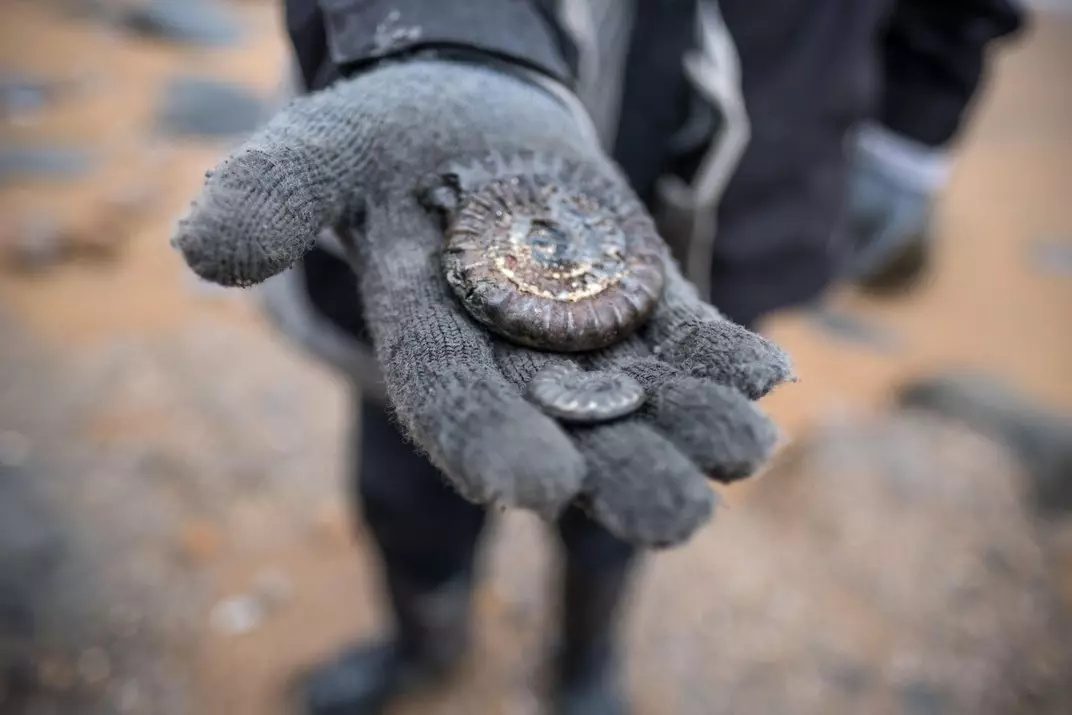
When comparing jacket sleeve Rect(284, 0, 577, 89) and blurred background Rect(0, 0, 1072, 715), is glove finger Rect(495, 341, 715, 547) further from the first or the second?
blurred background Rect(0, 0, 1072, 715)

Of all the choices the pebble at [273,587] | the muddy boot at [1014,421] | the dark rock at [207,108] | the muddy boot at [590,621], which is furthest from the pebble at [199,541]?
the dark rock at [207,108]

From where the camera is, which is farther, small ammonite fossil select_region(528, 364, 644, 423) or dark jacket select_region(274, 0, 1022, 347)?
dark jacket select_region(274, 0, 1022, 347)

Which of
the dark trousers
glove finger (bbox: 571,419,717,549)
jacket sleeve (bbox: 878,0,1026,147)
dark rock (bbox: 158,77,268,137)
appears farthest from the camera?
dark rock (bbox: 158,77,268,137)

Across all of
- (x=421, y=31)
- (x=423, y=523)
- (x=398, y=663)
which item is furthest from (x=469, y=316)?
(x=398, y=663)

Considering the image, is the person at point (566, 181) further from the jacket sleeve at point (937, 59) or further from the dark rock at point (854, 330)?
the dark rock at point (854, 330)

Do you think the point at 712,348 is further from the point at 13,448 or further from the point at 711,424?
the point at 13,448

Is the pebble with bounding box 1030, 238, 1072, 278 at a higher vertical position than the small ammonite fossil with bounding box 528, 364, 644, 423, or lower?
lower

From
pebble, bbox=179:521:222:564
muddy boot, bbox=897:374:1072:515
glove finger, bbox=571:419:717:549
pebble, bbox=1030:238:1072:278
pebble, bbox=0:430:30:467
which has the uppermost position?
glove finger, bbox=571:419:717:549

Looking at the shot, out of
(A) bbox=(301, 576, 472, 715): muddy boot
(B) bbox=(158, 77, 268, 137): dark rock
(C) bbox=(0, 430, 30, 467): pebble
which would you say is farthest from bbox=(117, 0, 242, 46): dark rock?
(A) bbox=(301, 576, 472, 715): muddy boot
